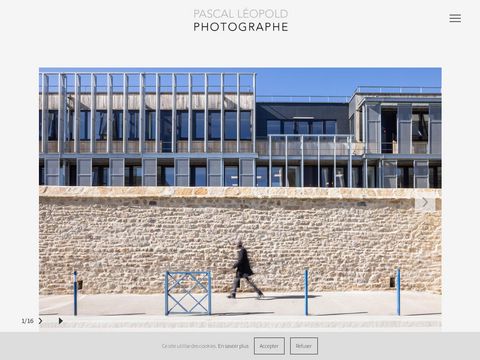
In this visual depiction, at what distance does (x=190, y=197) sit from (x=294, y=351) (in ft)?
17.6

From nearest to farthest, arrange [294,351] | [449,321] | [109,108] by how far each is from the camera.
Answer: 1. [294,351]
2. [449,321]
3. [109,108]

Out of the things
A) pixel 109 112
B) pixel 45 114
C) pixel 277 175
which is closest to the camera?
pixel 45 114

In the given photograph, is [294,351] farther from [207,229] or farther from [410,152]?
[410,152]

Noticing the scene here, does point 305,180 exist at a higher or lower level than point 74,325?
higher

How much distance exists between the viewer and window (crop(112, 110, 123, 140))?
19.6m

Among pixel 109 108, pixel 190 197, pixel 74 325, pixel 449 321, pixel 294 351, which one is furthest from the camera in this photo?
pixel 109 108

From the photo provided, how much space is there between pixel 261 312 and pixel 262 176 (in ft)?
42.0

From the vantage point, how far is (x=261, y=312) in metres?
7.60

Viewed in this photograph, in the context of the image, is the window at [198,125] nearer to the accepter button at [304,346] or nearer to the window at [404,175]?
the window at [404,175]

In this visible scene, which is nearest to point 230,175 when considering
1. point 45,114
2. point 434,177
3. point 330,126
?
point 330,126

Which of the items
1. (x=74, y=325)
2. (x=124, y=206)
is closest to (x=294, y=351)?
(x=74, y=325)

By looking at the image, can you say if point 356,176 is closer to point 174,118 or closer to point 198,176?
point 198,176

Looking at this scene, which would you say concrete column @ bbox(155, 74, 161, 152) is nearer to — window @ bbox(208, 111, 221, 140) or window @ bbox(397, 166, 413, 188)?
window @ bbox(208, 111, 221, 140)
